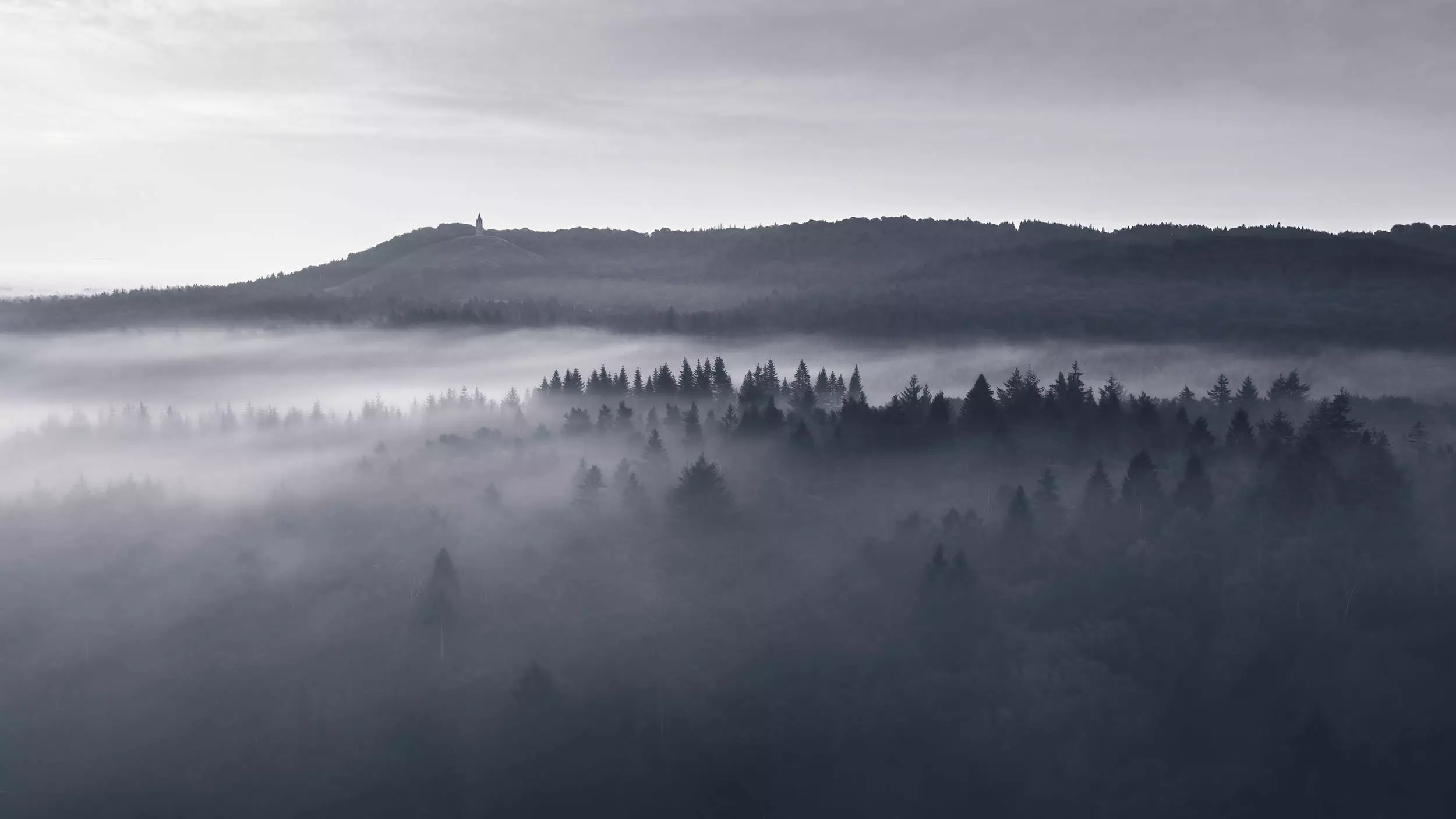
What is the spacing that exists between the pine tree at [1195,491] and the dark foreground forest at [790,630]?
0.96 ft

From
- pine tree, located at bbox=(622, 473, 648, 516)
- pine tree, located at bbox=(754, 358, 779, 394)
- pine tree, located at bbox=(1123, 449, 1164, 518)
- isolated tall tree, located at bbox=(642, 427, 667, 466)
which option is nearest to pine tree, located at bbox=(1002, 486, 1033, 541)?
pine tree, located at bbox=(1123, 449, 1164, 518)

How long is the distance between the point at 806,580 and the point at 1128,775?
3804 centimetres

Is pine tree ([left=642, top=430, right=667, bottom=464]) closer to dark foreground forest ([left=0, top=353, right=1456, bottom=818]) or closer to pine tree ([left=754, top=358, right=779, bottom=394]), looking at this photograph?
dark foreground forest ([left=0, top=353, right=1456, bottom=818])

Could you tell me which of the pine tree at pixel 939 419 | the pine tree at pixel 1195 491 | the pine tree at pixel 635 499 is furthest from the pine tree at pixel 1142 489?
the pine tree at pixel 635 499

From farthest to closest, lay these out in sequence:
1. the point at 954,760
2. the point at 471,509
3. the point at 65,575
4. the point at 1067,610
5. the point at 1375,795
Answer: the point at 471,509 < the point at 65,575 < the point at 1067,610 < the point at 954,760 < the point at 1375,795

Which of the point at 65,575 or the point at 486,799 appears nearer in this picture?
the point at 486,799

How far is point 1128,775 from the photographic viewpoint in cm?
9688

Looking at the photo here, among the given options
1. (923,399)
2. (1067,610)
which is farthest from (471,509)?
(1067,610)

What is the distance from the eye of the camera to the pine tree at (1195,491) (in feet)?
388

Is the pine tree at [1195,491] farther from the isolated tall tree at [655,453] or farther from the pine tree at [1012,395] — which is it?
the isolated tall tree at [655,453]

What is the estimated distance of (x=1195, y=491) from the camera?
119 meters

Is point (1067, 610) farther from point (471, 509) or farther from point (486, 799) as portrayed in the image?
point (471, 509)

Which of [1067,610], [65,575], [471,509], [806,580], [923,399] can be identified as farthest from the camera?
[923,399]

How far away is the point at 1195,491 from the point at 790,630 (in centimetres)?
4838
